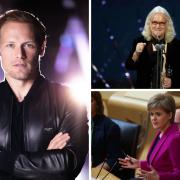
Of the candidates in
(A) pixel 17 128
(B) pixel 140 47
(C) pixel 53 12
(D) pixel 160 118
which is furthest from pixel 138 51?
(A) pixel 17 128

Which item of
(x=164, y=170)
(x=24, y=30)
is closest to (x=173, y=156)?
(x=164, y=170)

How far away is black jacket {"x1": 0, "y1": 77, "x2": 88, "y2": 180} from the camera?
1483mm

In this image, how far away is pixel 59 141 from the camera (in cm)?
151

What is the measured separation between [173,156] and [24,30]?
83 centimetres

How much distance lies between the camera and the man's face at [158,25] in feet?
5.00

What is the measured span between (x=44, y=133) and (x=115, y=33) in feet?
1.73

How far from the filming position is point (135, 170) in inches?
60.1

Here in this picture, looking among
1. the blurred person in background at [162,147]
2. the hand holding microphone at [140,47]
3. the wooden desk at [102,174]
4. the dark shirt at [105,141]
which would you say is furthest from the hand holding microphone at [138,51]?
the wooden desk at [102,174]

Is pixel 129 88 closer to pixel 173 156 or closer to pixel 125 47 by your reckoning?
pixel 125 47

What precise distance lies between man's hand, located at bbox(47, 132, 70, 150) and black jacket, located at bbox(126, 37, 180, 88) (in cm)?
38

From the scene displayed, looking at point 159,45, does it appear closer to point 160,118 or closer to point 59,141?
point 160,118

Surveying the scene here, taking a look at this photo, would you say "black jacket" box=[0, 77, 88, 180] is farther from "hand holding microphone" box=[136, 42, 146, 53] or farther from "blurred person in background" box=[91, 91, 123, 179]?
"hand holding microphone" box=[136, 42, 146, 53]

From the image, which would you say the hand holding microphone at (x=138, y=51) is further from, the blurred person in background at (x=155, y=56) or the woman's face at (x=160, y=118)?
the woman's face at (x=160, y=118)

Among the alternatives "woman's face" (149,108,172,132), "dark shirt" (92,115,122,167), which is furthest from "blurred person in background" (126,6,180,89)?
"dark shirt" (92,115,122,167)
